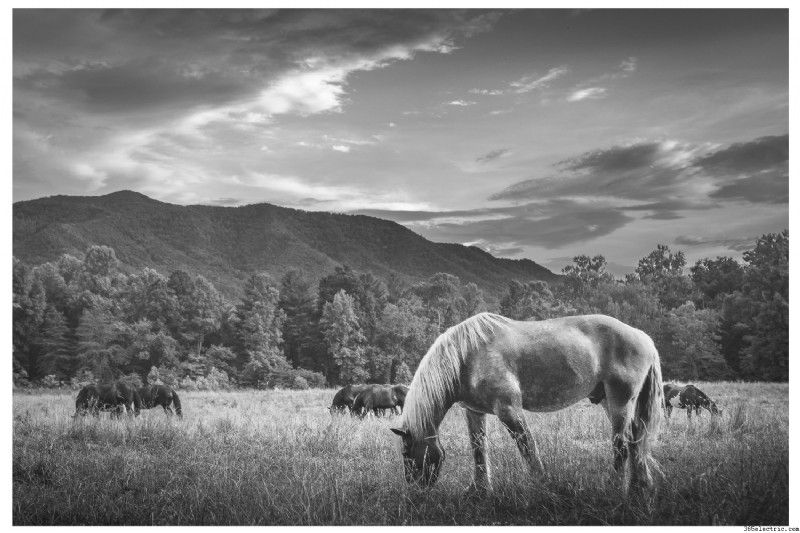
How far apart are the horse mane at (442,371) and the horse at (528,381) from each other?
0.04 ft

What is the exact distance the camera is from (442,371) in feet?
19.6

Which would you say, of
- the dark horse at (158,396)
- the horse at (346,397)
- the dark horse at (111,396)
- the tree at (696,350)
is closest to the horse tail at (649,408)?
the horse at (346,397)

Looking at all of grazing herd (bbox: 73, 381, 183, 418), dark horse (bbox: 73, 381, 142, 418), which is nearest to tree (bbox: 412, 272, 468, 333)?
grazing herd (bbox: 73, 381, 183, 418)

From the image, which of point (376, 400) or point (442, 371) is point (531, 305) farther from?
point (442, 371)

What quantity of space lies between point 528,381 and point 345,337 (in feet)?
89.4

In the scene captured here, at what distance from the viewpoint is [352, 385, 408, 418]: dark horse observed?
16.8 meters

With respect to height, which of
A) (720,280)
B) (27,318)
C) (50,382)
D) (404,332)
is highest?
(720,280)

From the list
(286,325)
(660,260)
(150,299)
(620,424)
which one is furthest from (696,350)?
(150,299)

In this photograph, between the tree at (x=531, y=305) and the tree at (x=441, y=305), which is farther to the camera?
the tree at (x=441, y=305)

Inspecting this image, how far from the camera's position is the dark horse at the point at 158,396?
54.1 feet

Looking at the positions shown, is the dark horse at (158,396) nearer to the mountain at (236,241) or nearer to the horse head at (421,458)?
the mountain at (236,241)

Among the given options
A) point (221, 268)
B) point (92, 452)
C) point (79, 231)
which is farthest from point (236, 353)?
point (92, 452)

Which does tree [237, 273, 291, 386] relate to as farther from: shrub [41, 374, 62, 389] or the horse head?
the horse head

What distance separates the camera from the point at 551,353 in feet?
19.1
